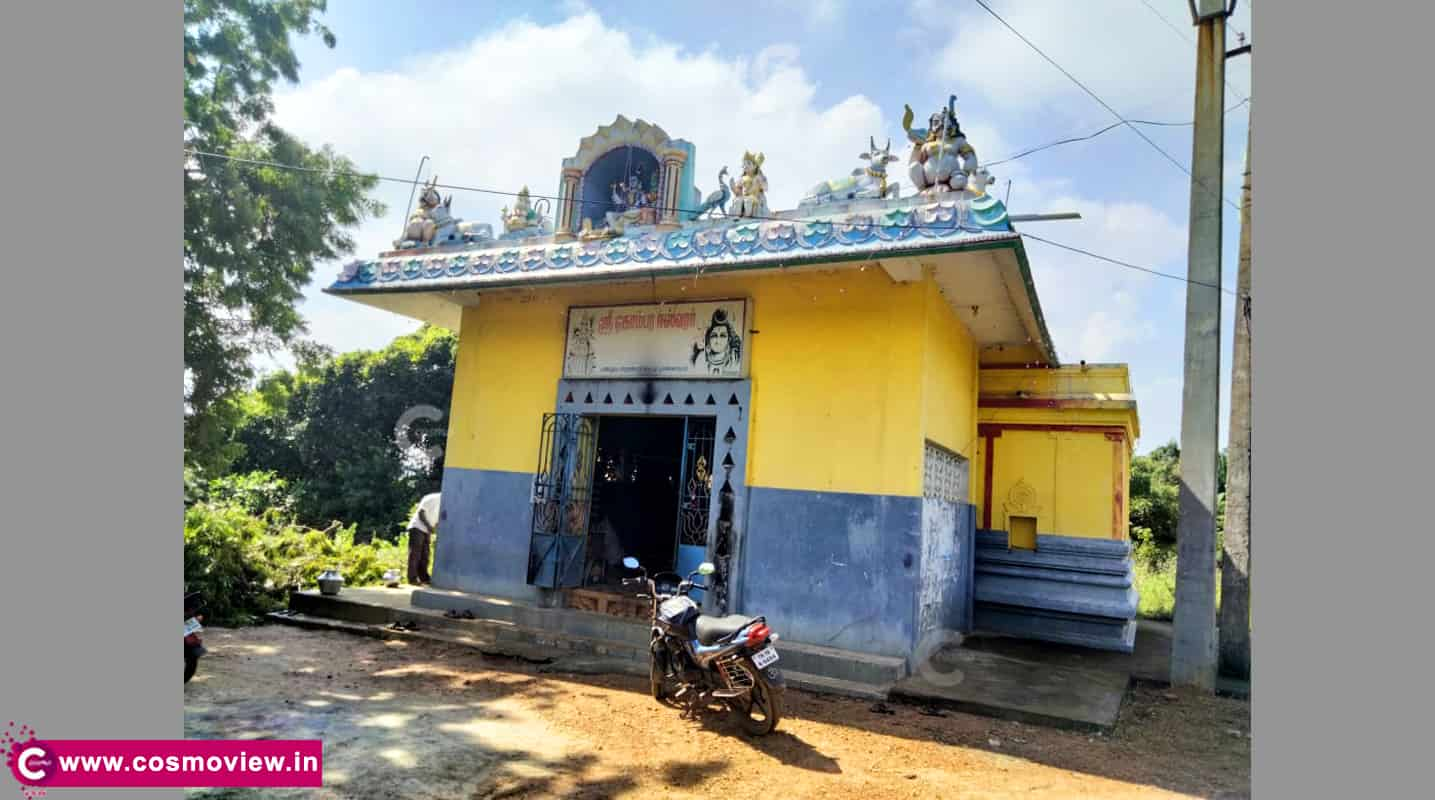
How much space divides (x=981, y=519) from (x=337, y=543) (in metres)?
8.95

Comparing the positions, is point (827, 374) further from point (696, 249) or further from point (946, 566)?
point (946, 566)

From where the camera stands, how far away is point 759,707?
5340mm

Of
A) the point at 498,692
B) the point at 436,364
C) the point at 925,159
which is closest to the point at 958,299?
the point at 925,159

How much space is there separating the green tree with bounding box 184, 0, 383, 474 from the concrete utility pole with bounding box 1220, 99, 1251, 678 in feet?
35.2

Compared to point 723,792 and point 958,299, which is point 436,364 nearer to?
point 958,299

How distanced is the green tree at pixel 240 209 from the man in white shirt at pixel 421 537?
8.33ft

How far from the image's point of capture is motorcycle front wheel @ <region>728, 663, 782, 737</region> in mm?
5199

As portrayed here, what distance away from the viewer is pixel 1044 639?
363 inches

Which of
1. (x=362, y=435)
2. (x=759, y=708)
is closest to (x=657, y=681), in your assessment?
(x=759, y=708)

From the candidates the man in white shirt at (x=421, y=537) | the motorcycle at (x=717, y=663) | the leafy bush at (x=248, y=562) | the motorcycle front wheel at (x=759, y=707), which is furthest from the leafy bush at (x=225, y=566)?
the motorcycle front wheel at (x=759, y=707)

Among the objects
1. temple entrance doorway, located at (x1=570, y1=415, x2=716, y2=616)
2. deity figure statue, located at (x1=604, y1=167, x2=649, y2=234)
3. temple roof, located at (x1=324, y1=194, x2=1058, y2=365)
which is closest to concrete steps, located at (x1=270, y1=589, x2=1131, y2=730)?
temple entrance doorway, located at (x1=570, y1=415, x2=716, y2=616)

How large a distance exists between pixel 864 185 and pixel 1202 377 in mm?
3488

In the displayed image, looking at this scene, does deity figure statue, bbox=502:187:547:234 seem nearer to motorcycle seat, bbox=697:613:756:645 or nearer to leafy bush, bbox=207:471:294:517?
motorcycle seat, bbox=697:613:756:645

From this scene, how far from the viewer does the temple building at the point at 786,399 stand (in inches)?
280
